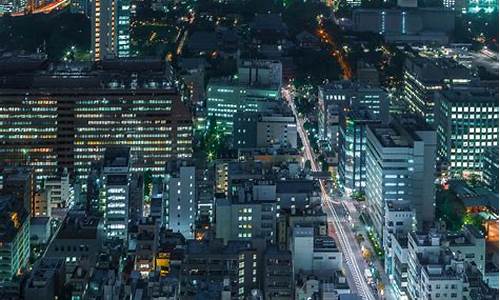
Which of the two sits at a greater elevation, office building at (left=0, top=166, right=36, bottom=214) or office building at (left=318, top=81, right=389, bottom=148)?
office building at (left=318, top=81, right=389, bottom=148)

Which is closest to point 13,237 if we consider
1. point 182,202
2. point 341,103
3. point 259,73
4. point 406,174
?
point 182,202

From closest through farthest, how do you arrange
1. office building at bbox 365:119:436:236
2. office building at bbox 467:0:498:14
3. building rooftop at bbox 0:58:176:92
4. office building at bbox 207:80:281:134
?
office building at bbox 365:119:436:236, building rooftop at bbox 0:58:176:92, office building at bbox 207:80:281:134, office building at bbox 467:0:498:14

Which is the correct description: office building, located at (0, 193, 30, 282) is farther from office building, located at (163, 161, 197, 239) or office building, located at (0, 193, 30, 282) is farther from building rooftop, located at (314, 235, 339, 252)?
building rooftop, located at (314, 235, 339, 252)

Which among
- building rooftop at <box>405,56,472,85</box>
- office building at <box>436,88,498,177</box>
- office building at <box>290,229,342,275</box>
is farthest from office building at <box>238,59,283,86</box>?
office building at <box>290,229,342,275</box>

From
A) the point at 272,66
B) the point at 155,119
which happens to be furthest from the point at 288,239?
the point at 272,66

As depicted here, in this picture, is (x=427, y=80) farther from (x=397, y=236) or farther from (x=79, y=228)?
(x=79, y=228)

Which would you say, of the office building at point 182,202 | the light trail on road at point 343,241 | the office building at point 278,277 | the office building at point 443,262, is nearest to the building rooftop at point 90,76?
the light trail on road at point 343,241
